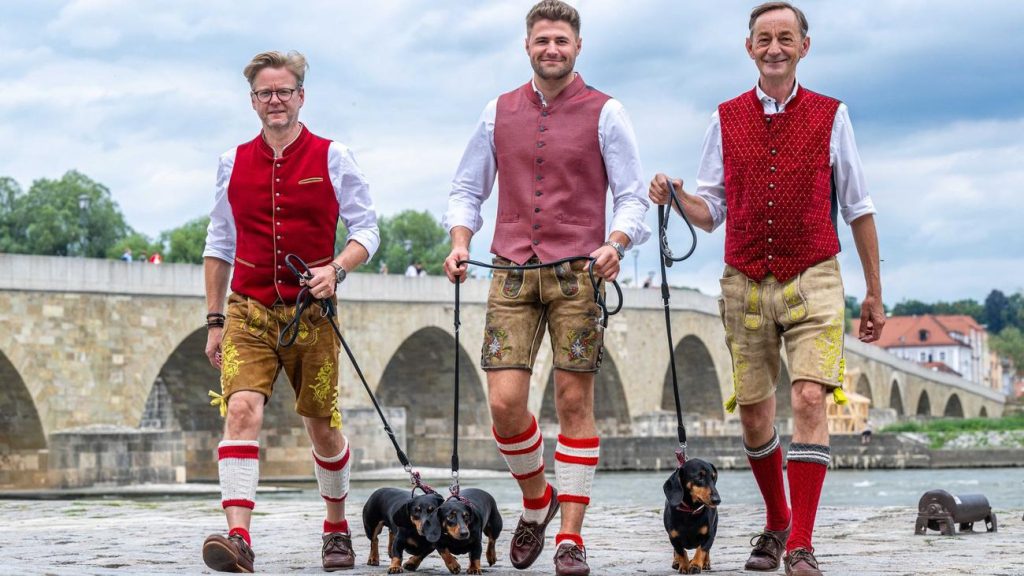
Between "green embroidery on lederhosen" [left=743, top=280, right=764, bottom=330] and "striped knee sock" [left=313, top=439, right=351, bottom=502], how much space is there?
1.58 meters

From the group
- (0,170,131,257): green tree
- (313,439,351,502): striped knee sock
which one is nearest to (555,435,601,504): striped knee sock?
(313,439,351,502): striped knee sock

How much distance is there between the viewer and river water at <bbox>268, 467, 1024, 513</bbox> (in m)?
18.0

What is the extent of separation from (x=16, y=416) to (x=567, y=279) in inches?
799

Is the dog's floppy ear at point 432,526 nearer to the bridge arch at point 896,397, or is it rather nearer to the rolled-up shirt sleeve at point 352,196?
the rolled-up shirt sleeve at point 352,196

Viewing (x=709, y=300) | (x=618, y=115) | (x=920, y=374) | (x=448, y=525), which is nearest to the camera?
(x=448, y=525)

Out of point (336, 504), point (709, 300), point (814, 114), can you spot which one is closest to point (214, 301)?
point (336, 504)

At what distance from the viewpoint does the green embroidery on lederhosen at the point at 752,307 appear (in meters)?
4.96

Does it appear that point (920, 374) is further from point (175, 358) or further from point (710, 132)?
point (710, 132)

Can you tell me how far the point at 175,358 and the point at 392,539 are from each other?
76.3 feet

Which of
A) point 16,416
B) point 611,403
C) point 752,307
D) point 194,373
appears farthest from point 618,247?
point 611,403

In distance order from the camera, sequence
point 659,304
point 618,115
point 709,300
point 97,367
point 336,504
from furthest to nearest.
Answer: point 709,300
point 659,304
point 97,367
point 336,504
point 618,115

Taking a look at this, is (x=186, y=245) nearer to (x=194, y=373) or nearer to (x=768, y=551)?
(x=194, y=373)

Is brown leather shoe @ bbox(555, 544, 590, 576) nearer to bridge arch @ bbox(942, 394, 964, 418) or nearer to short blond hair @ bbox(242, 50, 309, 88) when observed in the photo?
short blond hair @ bbox(242, 50, 309, 88)

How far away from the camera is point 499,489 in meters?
21.9
